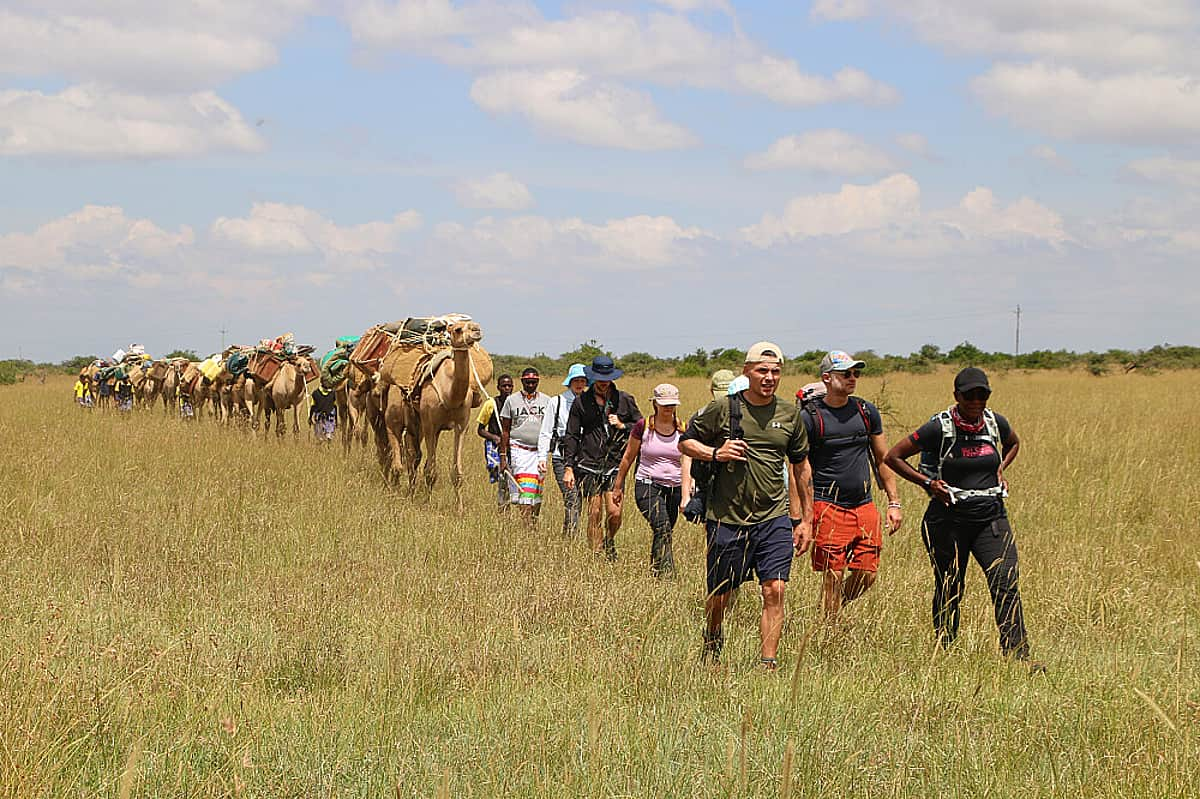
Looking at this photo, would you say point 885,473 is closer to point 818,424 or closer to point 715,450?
point 818,424

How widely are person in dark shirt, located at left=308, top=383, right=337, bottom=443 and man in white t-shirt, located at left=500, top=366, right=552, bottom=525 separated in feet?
36.0

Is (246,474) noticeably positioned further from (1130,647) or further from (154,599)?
(1130,647)

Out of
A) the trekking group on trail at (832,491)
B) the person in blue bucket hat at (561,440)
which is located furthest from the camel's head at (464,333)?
the trekking group on trail at (832,491)

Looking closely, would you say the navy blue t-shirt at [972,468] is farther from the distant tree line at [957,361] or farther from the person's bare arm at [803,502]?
the distant tree line at [957,361]

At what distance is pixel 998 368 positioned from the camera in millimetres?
46594

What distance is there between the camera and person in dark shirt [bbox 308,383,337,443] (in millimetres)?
21484

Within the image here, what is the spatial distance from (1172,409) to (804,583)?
15.1 m

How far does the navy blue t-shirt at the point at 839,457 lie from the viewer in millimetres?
7137

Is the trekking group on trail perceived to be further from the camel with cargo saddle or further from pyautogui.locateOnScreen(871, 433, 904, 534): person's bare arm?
the camel with cargo saddle

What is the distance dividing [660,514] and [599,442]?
1.02m

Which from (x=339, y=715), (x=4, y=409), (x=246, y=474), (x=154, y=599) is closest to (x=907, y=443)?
(x=339, y=715)

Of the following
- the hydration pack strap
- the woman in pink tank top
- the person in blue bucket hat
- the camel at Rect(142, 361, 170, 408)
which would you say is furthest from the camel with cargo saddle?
the camel at Rect(142, 361, 170, 408)

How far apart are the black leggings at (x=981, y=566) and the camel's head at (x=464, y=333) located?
6701 mm

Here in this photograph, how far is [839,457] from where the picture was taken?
7156mm
